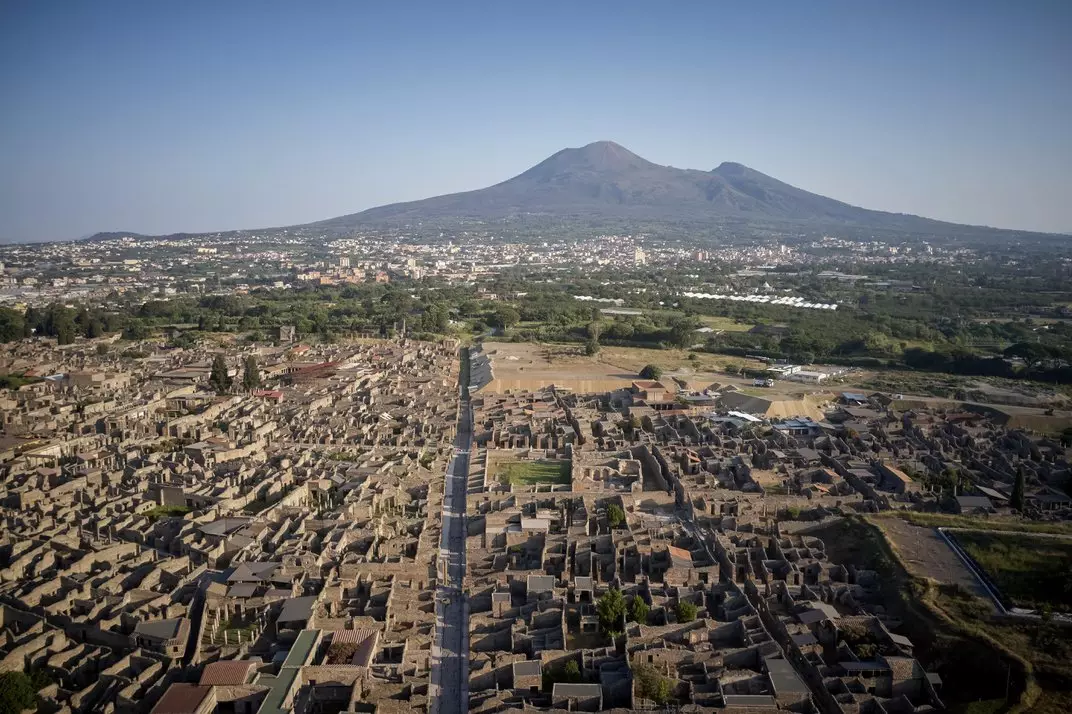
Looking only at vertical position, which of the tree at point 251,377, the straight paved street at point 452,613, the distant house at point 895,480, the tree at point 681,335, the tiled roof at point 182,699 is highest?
the tree at point 681,335

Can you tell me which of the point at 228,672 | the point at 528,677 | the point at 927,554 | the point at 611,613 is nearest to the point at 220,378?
the point at 228,672

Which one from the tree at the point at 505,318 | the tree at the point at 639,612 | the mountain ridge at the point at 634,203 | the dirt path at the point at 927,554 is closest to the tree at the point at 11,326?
the tree at the point at 505,318

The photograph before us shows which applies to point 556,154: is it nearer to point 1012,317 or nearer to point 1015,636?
point 1012,317

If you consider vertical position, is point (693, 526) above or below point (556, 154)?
below

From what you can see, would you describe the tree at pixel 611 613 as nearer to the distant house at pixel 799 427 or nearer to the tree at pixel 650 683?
the tree at pixel 650 683

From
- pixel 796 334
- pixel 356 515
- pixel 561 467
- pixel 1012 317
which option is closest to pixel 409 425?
pixel 561 467

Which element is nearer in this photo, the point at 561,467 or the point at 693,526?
the point at 693,526
